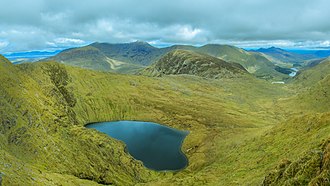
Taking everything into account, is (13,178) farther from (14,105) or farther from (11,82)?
(11,82)

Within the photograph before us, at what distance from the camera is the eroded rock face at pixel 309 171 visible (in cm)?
4694

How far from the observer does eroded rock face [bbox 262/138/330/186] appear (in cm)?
4694

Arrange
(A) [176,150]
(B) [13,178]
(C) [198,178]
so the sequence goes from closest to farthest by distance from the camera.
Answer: (B) [13,178] → (C) [198,178] → (A) [176,150]

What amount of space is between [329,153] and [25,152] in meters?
125

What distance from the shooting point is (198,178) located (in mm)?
123000

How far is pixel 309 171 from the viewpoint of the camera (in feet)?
175

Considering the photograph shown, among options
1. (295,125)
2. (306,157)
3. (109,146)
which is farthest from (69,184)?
(295,125)

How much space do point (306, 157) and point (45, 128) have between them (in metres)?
135

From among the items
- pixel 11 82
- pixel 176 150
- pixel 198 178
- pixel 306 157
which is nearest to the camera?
pixel 306 157

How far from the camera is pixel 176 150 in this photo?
19488 centimetres

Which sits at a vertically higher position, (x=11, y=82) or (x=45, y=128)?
(x=11, y=82)

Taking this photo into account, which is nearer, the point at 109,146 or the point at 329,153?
the point at 329,153

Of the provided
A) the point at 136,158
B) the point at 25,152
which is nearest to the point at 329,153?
the point at 25,152

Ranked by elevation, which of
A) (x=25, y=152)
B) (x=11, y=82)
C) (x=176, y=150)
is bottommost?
(x=176, y=150)
